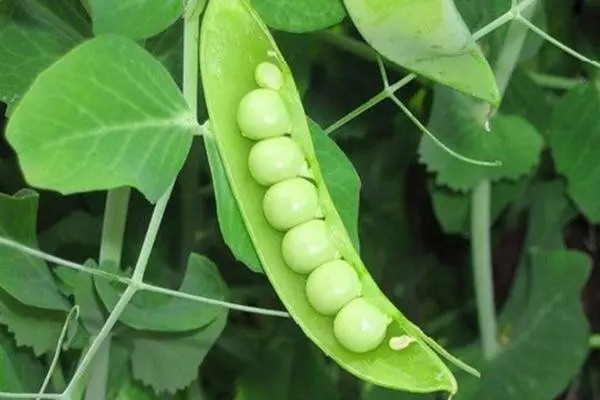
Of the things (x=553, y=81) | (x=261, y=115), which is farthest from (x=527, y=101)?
(x=261, y=115)

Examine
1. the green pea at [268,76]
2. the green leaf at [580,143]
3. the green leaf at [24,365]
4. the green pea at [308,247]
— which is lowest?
the green leaf at [580,143]

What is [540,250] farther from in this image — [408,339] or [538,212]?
[408,339]

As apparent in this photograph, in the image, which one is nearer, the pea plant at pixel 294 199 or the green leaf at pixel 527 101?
the pea plant at pixel 294 199

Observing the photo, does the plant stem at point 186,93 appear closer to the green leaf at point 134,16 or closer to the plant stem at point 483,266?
the green leaf at point 134,16

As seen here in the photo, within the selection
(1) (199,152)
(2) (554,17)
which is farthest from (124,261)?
(2) (554,17)

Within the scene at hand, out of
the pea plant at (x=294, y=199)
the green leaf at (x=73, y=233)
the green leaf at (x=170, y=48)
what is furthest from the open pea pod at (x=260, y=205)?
the green leaf at (x=73, y=233)

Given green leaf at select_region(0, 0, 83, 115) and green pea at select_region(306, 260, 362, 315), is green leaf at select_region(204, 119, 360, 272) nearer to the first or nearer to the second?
green pea at select_region(306, 260, 362, 315)

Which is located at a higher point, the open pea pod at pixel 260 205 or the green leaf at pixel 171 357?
the open pea pod at pixel 260 205
